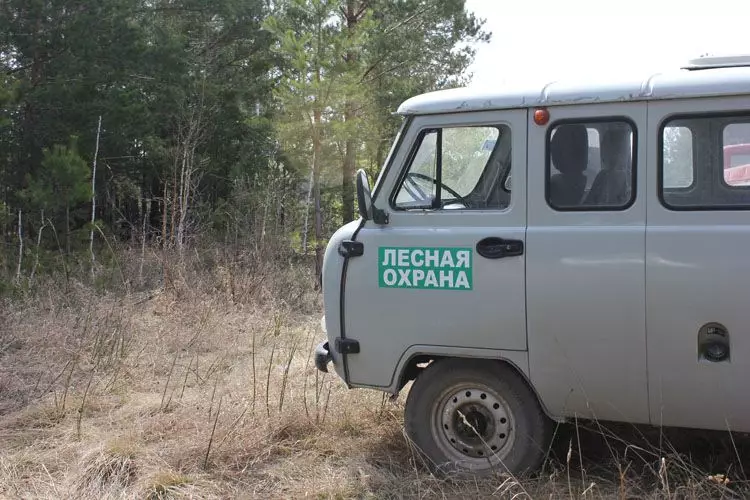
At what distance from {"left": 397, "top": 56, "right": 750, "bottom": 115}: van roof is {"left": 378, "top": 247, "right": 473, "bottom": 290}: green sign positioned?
2.79 ft

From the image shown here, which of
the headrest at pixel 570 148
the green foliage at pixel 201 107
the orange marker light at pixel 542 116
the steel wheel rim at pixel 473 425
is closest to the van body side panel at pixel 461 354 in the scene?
the steel wheel rim at pixel 473 425

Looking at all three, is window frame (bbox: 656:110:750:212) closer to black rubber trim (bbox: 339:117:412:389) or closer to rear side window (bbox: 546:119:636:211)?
rear side window (bbox: 546:119:636:211)

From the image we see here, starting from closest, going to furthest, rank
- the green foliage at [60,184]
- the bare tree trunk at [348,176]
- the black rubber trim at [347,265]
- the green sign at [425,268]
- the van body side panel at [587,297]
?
1. the van body side panel at [587,297]
2. the green sign at [425,268]
3. the black rubber trim at [347,265]
4. the green foliage at [60,184]
5. the bare tree trunk at [348,176]

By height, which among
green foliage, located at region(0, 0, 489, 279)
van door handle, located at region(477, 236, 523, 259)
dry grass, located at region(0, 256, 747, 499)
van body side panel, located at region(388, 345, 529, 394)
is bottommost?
dry grass, located at region(0, 256, 747, 499)

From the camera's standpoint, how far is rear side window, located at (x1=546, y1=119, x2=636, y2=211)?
355 centimetres

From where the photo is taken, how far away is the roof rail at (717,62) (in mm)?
3479

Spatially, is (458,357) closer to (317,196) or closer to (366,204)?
(366,204)

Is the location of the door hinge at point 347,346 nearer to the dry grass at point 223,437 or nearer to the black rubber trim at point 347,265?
the black rubber trim at point 347,265

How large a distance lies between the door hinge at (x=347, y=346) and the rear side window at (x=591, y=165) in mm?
1442

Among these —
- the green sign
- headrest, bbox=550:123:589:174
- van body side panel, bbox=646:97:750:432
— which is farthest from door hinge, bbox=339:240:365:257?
van body side panel, bbox=646:97:750:432

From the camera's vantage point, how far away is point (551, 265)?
360cm

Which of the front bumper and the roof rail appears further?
the front bumper

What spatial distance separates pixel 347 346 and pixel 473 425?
2.97 feet

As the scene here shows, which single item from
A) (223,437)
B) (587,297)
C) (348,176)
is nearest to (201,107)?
(348,176)
